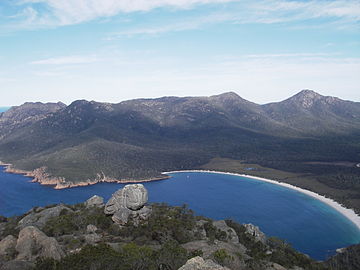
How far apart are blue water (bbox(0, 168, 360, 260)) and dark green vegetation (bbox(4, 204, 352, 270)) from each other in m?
29.7

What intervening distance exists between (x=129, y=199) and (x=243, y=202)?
3683 inches

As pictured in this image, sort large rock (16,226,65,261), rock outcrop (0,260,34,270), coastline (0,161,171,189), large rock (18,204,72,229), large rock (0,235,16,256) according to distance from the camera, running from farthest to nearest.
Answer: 1. coastline (0,161,171,189)
2. large rock (18,204,72,229)
3. large rock (0,235,16,256)
4. large rock (16,226,65,261)
5. rock outcrop (0,260,34,270)

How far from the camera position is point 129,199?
50.1 metres

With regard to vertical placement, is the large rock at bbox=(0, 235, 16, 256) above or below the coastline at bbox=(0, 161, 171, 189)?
above

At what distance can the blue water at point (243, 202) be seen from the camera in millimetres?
97188

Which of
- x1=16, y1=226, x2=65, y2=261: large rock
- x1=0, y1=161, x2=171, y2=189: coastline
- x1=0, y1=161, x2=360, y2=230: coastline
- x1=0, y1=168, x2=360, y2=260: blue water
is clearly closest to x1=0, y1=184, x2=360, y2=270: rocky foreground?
x1=16, y1=226, x2=65, y2=261: large rock

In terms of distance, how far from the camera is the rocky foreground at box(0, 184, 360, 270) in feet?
89.0

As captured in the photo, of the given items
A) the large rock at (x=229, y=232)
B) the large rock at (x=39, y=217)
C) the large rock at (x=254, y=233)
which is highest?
the large rock at (x=39, y=217)

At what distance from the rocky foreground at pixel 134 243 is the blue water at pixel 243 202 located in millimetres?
25839

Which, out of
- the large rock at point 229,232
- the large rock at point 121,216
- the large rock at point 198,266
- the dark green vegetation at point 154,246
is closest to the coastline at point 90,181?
the dark green vegetation at point 154,246

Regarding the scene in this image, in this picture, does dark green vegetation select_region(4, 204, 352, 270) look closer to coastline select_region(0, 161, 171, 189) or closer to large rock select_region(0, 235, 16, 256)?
large rock select_region(0, 235, 16, 256)

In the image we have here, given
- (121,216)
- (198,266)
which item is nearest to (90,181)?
(121,216)

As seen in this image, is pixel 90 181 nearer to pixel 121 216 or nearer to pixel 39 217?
pixel 39 217

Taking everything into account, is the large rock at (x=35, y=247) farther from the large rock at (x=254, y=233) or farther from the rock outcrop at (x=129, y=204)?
the large rock at (x=254, y=233)
